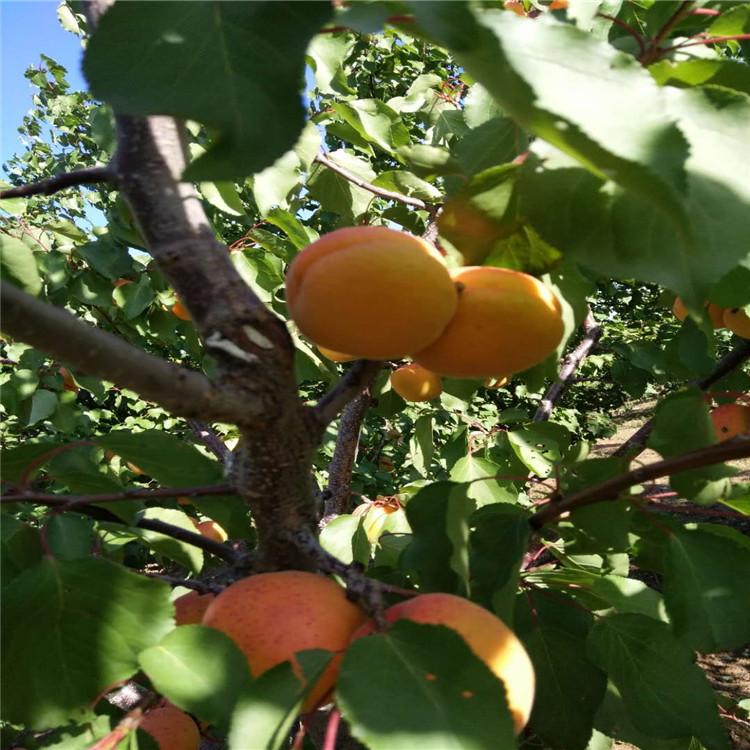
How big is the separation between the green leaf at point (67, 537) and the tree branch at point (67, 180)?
0.32 m

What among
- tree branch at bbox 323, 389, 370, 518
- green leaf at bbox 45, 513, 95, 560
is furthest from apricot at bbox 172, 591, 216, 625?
tree branch at bbox 323, 389, 370, 518

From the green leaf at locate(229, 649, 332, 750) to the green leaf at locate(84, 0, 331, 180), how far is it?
327 millimetres

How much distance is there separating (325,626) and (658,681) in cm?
42

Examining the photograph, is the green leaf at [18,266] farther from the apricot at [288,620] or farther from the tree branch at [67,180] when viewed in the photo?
the apricot at [288,620]

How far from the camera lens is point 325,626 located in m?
0.50

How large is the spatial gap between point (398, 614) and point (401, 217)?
0.89 metres

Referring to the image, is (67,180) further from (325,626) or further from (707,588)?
(707,588)

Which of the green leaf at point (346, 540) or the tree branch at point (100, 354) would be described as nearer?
the tree branch at point (100, 354)

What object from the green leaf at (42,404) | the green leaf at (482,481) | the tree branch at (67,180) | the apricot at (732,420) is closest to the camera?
the tree branch at (67,180)

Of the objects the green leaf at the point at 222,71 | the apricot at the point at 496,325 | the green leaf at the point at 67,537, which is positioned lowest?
the green leaf at the point at 67,537

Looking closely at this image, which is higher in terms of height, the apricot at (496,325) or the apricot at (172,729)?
the apricot at (496,325)

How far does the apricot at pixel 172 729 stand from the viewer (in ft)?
2.23

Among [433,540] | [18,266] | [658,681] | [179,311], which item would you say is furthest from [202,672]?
[179,311]

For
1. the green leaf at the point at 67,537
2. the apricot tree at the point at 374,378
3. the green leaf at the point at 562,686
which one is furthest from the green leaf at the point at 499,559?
the green leaf at the point at 67,537
